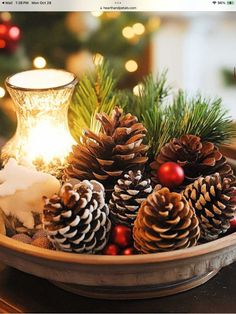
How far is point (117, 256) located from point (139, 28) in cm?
88

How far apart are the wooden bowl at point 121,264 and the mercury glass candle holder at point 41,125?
0.50ft

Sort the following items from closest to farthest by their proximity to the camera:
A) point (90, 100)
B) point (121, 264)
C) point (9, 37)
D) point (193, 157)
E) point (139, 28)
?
point (121, 264), point (193, 157), point (90, 100), point (9, 37), point (139, 28)

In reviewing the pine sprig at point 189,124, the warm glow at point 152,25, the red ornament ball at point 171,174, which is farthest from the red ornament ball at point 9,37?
the red ornament ball at point 171,174

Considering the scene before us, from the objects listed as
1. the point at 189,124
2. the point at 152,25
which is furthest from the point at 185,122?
the point at 152,25

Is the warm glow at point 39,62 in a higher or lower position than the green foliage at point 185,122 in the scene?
lower

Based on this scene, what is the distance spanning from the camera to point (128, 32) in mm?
1265

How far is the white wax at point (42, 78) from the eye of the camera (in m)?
0.70

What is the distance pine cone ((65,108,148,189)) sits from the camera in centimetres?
60

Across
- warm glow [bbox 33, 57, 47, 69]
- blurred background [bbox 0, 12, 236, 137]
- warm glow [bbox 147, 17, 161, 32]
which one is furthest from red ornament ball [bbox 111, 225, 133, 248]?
warm glow [bbox 147, 17, 161, 32]

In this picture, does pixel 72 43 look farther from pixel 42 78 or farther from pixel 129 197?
pixel 129 197

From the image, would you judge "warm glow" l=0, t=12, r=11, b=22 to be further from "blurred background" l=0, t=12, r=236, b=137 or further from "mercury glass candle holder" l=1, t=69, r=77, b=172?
"mercury glass candle holder" l=1, t=69, r=77, b=172

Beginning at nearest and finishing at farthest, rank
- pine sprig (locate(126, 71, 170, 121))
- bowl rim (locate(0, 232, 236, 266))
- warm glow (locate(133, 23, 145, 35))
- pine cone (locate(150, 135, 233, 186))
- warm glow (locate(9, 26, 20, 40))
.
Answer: bowl rim (locate(0, 232, 236, 266)) < pine cone (locate(150, 135, 233, 186)) < pine sprig (locate(126, 71, 170, 121)) < warm glow (locate(9, 26, 20, 40)) < warm glow (locate(133, 23, 145, 35))

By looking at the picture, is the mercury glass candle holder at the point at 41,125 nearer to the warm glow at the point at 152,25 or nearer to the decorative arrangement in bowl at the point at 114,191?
the decorative arrangement in bowl at the point at 114,191

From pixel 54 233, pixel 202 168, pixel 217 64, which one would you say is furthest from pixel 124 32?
pixel 54 233
